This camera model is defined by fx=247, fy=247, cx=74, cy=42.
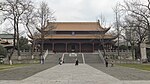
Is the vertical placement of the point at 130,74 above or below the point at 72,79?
below

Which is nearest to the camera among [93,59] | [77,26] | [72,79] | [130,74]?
[72,79]

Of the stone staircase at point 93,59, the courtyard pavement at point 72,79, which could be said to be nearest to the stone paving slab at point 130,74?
the courtyard pavement at point 72,79

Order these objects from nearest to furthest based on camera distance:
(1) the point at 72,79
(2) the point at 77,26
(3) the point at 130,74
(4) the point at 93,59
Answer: (1) the point at 72,79, (3) the point at 130,74, (4) the point at 93,59, (2) the point at 77,26

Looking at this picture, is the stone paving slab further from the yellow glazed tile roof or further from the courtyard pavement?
the yellow glazed tile roof

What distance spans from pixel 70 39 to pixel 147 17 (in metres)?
37.5

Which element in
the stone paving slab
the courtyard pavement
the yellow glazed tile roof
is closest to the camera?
the courtyard pavement

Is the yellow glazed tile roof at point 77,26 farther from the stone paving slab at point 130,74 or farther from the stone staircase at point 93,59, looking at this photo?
the stone paving slab at point 130,74

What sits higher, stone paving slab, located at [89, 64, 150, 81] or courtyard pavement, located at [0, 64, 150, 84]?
courtyard pavement, located at [0, 64, 150, 84]

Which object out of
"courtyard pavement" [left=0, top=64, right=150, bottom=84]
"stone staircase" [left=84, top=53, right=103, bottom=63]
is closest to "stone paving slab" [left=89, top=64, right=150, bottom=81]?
"courtyard pavement" [left=0, top=64, right=150, bottom=84]

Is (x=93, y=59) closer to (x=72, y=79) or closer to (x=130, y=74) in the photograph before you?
(x=130, y=74)

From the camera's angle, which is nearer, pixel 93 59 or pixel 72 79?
pixel 72 79

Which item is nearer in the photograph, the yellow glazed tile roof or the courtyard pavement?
the courtyard pavement

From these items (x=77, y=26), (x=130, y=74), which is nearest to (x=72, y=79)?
(x=130, y=74)

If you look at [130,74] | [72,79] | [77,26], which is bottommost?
[130,74]
